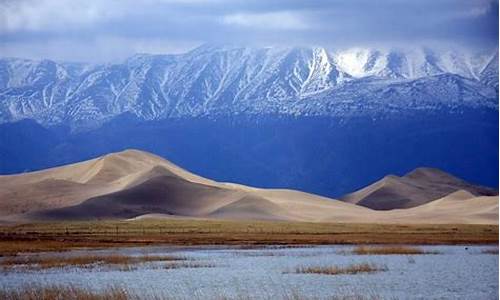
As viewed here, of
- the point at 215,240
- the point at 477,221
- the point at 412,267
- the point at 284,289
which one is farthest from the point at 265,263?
the point at 477,221

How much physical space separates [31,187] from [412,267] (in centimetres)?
12768

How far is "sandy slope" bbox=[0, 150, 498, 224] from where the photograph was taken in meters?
136

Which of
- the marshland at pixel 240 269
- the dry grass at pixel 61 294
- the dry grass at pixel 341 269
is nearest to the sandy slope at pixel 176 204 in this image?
the marshland at pixel 240 269

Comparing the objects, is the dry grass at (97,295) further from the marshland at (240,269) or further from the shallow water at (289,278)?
the shallow water at (289,278)

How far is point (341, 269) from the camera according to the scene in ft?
135

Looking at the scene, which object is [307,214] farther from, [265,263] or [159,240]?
[265,263]

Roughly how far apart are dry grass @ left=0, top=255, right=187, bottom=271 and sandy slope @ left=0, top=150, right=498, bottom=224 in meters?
78.9

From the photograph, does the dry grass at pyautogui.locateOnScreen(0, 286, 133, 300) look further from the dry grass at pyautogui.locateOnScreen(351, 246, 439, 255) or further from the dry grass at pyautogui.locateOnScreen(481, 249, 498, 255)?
the dry grass at pyautogui.locateOnScreen(481, 249, 498, 255)

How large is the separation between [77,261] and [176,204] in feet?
347

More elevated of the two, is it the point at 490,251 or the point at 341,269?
the point at 341,269

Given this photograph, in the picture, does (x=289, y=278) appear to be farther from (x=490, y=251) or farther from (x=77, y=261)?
(x=490, y=251)

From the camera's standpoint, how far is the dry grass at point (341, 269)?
133 feet

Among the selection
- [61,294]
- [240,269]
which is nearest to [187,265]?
[240,269]

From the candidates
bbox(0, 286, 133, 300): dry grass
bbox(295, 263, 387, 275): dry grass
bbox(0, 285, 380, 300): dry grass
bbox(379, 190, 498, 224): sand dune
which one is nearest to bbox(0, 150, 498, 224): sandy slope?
bbox(379, 190, 498, 224): sand dune
